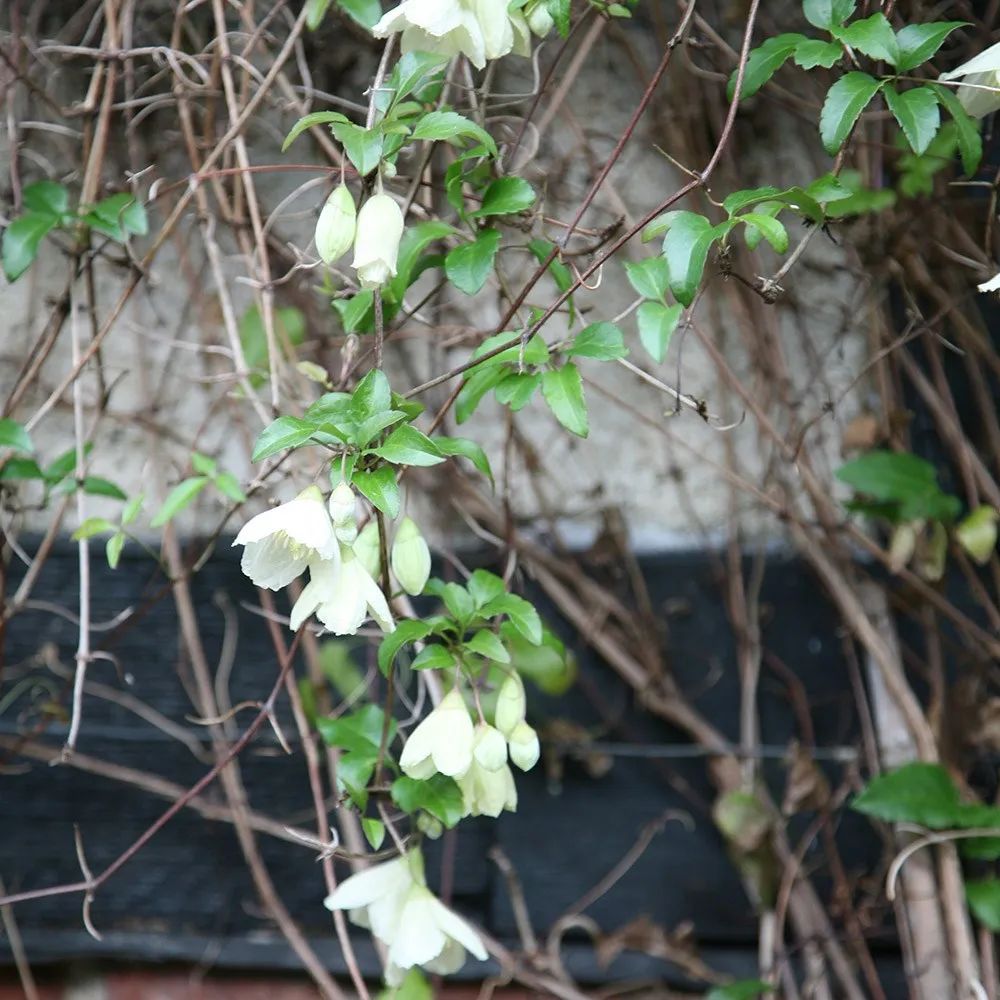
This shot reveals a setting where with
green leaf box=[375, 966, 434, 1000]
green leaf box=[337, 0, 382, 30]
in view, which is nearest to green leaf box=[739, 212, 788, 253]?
green leaf box=[337, 0, 382, 30]

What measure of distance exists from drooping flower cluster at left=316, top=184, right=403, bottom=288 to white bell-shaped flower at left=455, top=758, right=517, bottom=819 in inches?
15.6

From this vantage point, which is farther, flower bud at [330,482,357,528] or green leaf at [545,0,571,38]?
green leaf at [545,0,571,38]

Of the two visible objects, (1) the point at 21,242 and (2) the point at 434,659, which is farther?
(1) the point at 21,242

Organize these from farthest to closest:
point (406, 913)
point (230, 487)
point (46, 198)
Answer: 1. point (46, 198)
2. point (230, 487)
3. point (406, 913)

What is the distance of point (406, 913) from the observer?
93cm

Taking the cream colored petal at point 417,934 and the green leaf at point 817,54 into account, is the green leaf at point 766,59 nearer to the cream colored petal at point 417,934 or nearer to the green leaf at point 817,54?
the green leaf at point 817,54

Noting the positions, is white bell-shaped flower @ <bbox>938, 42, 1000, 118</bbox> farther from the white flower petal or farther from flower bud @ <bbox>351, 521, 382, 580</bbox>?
the white flower petal

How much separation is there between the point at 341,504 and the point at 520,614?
22 cm

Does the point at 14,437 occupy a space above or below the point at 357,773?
above

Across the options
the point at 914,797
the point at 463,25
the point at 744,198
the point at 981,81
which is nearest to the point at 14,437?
the point at 463,25

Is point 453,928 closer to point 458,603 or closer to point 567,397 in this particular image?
point 458,603

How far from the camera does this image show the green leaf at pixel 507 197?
2.89 feet

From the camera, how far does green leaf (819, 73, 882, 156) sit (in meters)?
0.85

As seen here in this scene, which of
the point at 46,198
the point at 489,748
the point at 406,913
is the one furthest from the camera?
the point at 46,198
